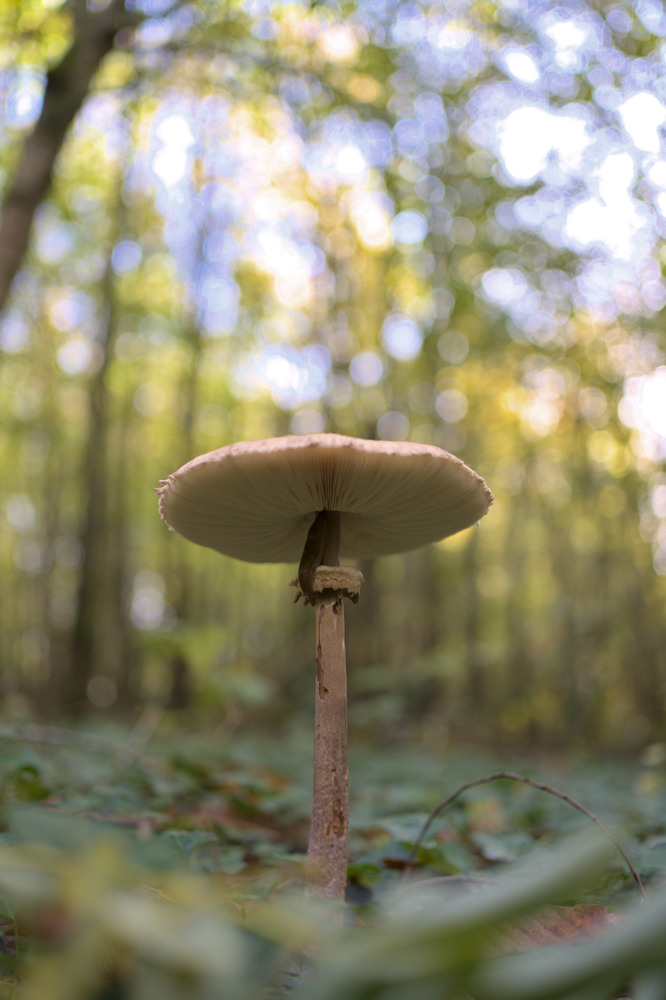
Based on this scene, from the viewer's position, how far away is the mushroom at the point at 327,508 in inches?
67.0

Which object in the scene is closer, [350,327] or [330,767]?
[330,767]

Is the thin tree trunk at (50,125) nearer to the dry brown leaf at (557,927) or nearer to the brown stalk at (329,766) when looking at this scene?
the brown stalk at (329,766)

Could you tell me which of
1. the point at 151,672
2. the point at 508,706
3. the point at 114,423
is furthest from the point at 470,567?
the point at 151,672

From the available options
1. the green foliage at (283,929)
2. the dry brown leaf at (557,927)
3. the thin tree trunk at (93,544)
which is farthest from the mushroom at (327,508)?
the thin tree trunk at (93,544)

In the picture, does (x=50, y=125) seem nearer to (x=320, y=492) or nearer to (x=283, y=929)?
(x=320, y=492)

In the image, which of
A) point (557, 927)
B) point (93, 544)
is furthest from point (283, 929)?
point (93, 544)

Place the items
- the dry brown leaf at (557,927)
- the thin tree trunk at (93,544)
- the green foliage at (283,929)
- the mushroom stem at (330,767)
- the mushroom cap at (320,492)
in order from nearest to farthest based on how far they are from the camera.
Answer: the green foliage at (283,929) → the dry brown leaf at (557,927) → the mushroom cap at (320,492) → the mushroom stem at (330,767) → the thin tree trunk at (93,544)

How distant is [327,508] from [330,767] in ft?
2.71

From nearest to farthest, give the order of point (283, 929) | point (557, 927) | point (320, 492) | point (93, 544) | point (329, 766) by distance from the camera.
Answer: point (283, 929) < point (557, 927) < point (329, 766) < point (320, 492) < point (93, 544)

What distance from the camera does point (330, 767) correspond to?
75.2 inches

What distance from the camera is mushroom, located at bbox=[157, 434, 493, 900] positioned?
1.70 m

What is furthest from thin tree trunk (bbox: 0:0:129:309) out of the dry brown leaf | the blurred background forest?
the dry brown leaf

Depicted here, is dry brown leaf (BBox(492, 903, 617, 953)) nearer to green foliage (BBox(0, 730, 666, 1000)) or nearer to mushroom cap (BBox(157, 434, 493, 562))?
green foliage (BBox(0, 730, 666, 1000))

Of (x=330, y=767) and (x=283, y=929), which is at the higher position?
(x=283, y=929)
